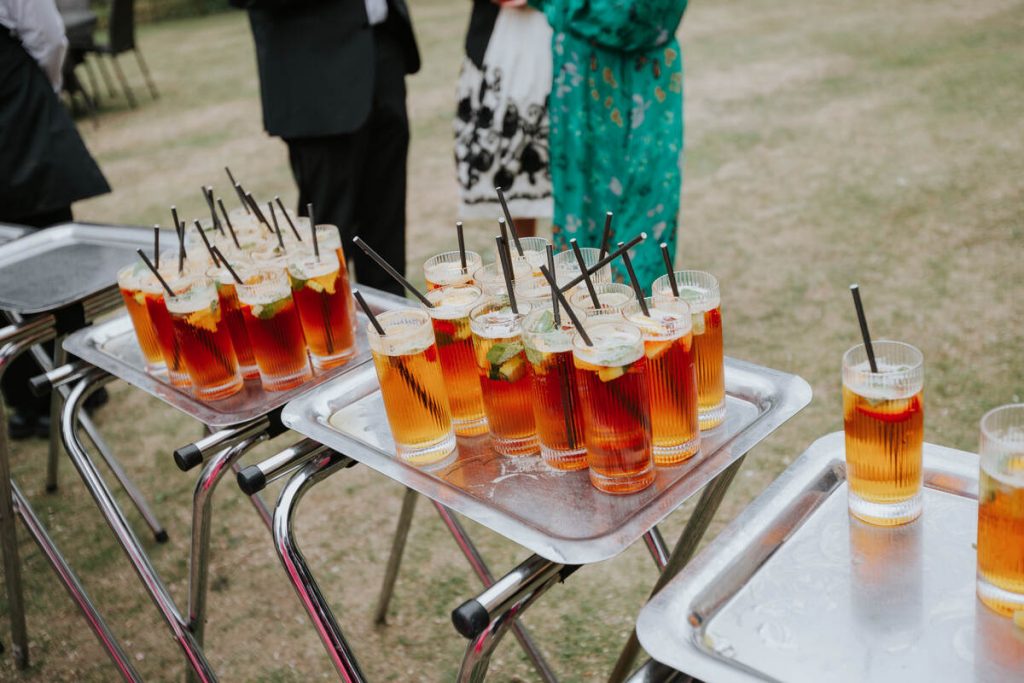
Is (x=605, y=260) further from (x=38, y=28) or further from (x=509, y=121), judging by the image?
(x=38, y=28)

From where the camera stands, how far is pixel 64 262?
226 centimetres

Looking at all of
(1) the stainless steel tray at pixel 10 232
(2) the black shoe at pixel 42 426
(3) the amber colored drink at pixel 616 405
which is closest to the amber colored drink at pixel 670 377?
(3) the amber colored drink at pixel 616 405

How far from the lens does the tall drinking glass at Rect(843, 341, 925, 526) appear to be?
1.04 metres

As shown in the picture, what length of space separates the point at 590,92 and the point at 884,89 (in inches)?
156

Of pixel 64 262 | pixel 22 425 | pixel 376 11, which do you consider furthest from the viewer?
pixel 22 425

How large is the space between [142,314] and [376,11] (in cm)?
188

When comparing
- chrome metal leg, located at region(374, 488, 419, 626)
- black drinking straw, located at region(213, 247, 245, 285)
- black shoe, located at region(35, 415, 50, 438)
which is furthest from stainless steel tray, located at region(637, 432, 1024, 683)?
black shoe, located at region(35, 415, 50, 438)

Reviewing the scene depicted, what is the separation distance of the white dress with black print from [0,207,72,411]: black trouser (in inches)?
55.1

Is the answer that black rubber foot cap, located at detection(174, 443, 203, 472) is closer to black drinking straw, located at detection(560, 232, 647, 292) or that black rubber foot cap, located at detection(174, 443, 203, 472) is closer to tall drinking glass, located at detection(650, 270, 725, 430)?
black drinking straw, located at detection(560, 232, 647, 292)

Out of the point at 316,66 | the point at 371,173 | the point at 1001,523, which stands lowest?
the point at 371,173

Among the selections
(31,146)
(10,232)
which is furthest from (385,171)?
(10,232)

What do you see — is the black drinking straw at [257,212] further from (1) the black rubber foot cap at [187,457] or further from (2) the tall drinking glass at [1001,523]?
(2) the tall drinking glass at [1001,523]

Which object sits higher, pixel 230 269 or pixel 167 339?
pixel 230 269

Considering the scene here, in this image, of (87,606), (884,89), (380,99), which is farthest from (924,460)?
(884,89)
